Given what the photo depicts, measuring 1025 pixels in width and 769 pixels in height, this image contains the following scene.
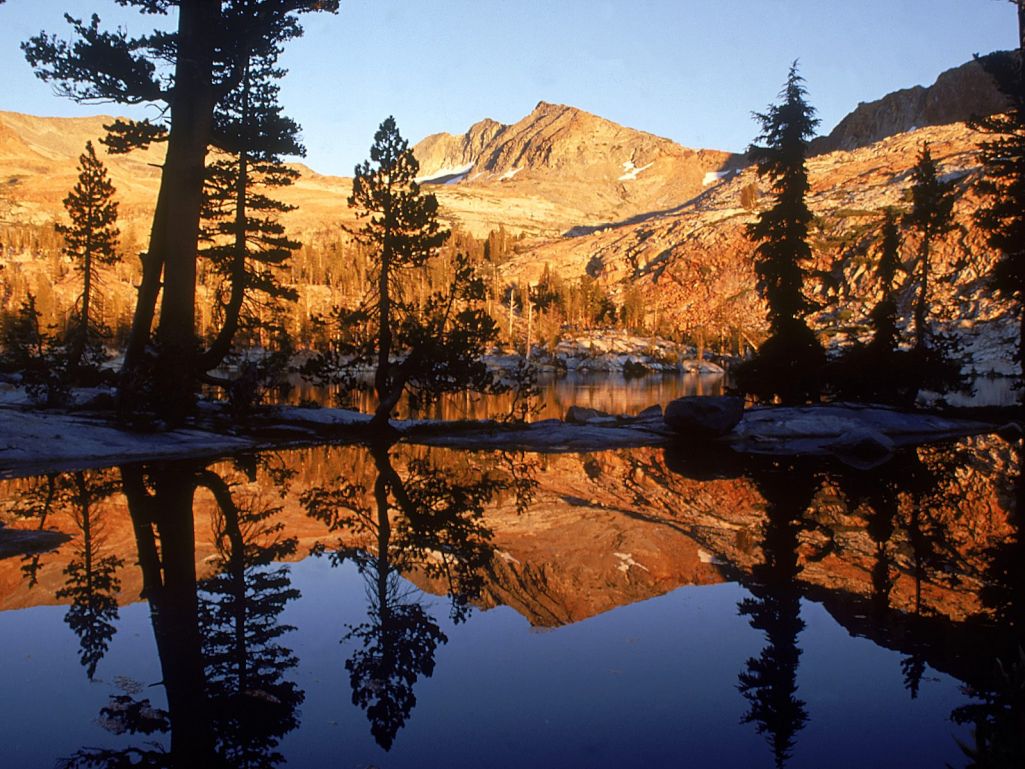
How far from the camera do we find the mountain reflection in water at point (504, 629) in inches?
175

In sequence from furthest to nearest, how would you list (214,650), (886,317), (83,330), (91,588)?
(83,330), (886,317), (91,588), (214,650)

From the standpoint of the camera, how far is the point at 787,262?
30.8 m

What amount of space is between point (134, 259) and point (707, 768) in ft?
557

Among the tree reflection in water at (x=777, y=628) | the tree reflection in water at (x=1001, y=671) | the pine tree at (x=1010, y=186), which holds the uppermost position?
the pine tree at (x=1010, y=186)

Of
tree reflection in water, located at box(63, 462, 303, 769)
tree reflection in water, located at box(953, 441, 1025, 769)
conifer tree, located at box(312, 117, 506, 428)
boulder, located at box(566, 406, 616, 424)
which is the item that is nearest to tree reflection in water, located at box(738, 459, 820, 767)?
tree reflection in water, located at box(953, 441, 1025, 769)

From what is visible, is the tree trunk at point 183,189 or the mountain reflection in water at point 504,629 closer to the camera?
the mountain reflection in water at point 504,629

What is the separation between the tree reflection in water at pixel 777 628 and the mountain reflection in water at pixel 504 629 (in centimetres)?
3

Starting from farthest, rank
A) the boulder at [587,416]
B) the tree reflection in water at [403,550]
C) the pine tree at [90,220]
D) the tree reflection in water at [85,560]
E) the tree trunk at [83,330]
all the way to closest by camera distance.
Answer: the pine tree at [90,220] → the tree trunk at [83,330] → the boulder at [587,416] → the tree reflection in water at [85,560] → the tree reflection in water at [403,550]

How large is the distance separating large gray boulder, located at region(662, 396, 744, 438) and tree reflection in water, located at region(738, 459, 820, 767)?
9458 mm

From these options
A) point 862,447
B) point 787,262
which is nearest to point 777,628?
point 862,447

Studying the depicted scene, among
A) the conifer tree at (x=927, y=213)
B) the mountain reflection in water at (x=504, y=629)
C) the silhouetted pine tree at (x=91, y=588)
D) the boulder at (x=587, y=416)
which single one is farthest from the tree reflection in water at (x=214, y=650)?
the conifer tree at (x=927, y=213)

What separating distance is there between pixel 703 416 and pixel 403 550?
49.3 ft

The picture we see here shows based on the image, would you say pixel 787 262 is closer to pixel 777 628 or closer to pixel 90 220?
pixel 777 628

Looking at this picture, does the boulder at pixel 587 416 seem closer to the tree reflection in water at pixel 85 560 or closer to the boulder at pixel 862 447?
the boulder at pixel 862 447
